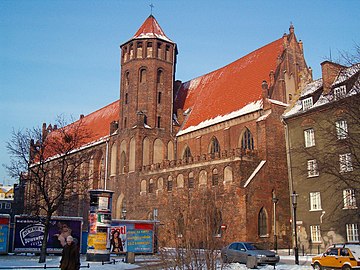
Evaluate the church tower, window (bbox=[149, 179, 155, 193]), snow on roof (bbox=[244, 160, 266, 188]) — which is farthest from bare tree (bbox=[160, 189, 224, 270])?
the church tower

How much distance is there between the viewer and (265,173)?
118 feet

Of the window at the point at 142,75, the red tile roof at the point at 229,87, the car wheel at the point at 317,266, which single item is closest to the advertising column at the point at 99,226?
the car wheel at the point at 317,266

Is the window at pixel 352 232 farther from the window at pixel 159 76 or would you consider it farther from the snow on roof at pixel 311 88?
the window at pixel 159 76

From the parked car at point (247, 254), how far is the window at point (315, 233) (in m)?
9.48

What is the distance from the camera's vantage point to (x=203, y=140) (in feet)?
147

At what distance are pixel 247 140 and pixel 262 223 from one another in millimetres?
8265

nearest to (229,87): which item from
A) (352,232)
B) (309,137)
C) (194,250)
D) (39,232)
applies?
(309,137)

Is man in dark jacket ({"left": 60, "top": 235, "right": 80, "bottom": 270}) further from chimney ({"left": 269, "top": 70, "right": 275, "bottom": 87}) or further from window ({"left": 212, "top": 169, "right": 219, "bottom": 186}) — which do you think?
chimney ({"left": 269, "top": 70, "right": 275, "bottom": 87})

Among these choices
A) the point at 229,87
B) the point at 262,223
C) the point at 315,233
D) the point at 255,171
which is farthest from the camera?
the point at 229,87

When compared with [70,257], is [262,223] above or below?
above

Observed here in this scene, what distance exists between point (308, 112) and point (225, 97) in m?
13.8

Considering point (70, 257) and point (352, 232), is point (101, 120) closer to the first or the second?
point (352, 232)

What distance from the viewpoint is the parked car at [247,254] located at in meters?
22.1

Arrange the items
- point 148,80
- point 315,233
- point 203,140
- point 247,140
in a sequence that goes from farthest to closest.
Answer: point 148,80, point 203,140, point 247,140, point 315,233
